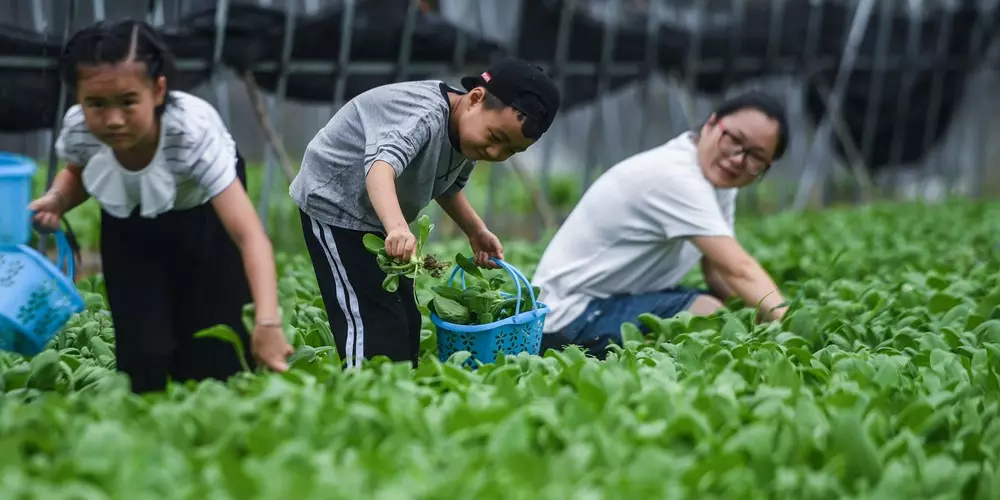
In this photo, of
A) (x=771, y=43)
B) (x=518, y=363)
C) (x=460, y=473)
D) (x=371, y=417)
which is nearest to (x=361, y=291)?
(x=518, y=363)

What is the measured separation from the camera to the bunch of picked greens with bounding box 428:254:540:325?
3.81 meters

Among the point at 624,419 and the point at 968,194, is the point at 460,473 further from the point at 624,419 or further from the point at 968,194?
the point at 968,194

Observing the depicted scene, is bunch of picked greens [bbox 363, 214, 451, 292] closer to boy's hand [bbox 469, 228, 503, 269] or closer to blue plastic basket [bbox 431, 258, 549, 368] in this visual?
blue plastic basket [bbox 431, 258, 549, 368]

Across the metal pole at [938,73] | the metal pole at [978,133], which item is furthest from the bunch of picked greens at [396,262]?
the metal pole at [978,133]

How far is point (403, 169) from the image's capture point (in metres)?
3.47

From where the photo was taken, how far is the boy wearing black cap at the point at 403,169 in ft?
11.5

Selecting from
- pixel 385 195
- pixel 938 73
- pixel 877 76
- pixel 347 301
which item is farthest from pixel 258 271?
pixel 938 73

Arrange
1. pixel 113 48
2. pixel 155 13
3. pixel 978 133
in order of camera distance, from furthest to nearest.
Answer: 1. pixel 978 133
2. pixel 155 13
3. pixel 113 48

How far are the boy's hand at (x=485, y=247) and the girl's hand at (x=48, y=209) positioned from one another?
51.0 inches

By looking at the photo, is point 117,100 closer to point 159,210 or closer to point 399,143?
point 159,210

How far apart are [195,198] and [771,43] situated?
9.30 meters

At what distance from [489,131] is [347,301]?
2.21 ft

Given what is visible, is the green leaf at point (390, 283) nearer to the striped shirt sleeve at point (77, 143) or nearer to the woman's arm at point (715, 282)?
the striped shirt sleeve at point (77, 143)

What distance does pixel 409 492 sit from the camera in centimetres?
237
